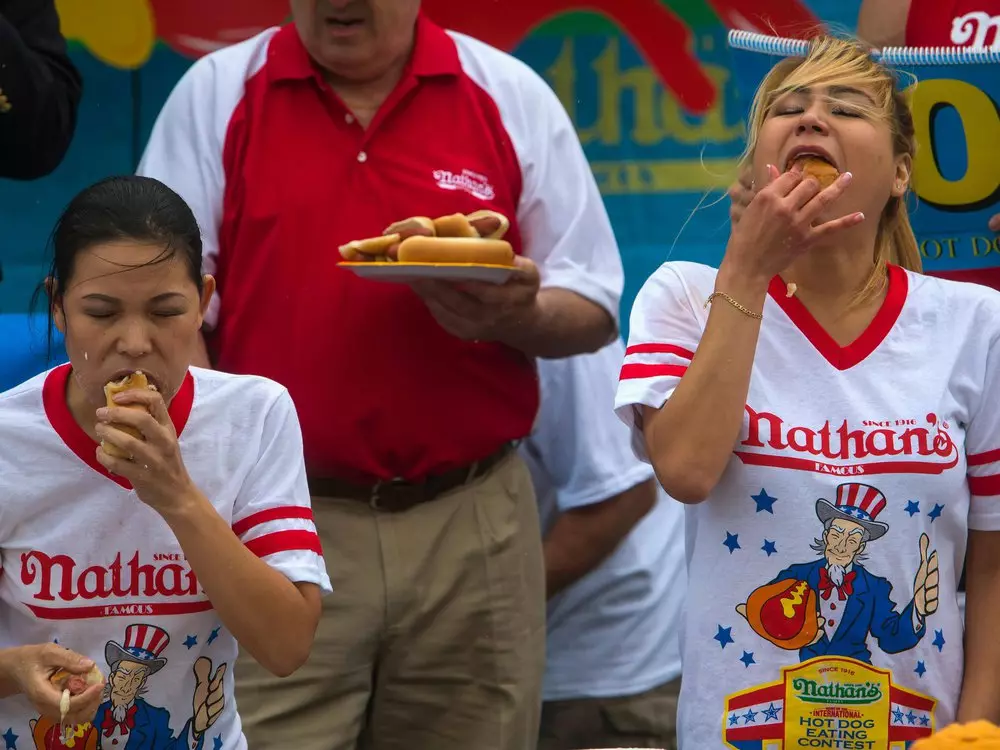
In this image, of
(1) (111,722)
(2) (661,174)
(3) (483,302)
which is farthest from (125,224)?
(2) (661,174)

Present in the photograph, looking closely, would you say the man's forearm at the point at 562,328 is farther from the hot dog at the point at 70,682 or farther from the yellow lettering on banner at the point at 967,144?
the hot dog at the point at 70,682

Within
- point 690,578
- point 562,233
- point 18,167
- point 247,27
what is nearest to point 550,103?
point 562,233

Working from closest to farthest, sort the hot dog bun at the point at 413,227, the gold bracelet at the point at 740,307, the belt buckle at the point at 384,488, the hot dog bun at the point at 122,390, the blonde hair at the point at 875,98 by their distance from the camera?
the hot dog bun at the point at 122,390, the gold bracelet at the point at 740,307, the blonde hair at the point at 875,98, the hot dog bun at the point at 413,227, the belt buckle at the point at 384,488

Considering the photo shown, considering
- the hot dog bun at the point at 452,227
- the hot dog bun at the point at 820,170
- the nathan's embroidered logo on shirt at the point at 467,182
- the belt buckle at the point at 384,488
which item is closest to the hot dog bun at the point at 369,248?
the hot dog bun at the point at 452,227

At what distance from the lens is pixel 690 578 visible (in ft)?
8.32

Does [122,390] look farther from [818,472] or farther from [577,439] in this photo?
[577,439]

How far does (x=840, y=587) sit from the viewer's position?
2412 mm

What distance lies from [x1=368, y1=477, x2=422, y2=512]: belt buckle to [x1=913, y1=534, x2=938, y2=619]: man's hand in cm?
126

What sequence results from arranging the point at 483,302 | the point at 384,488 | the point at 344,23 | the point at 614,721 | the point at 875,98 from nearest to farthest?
the point at 875,98 → the point at 483,302 → the point at 384,488 → the point at 344,23 → the point at 614,721

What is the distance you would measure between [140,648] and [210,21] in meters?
2.04

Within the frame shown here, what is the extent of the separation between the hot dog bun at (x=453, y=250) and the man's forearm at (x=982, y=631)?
1.06 meters

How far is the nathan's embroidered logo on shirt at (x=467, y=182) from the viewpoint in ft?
11.3

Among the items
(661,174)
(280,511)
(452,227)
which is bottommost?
(280,511)

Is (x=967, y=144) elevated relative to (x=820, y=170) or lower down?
elevated
